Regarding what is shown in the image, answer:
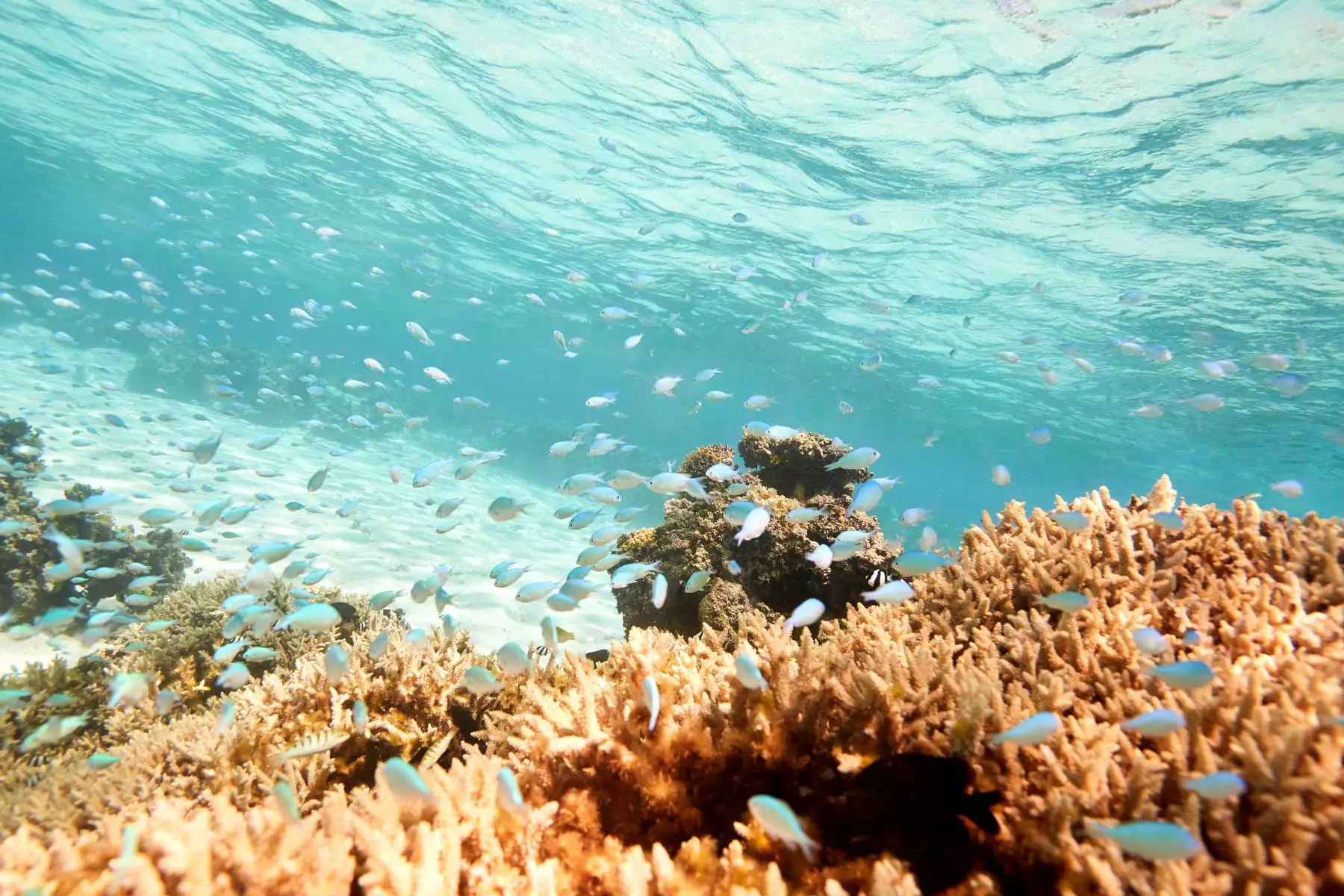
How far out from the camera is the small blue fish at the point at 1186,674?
92.6 inches

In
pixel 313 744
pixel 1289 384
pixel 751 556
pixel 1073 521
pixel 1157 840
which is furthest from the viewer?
pixel 1289 384

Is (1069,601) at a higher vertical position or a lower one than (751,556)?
higher

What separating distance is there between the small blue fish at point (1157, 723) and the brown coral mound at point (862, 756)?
0.42 feet

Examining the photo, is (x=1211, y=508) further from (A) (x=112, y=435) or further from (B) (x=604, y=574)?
(A) (x=112, y=435)

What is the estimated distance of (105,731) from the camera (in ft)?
18.5

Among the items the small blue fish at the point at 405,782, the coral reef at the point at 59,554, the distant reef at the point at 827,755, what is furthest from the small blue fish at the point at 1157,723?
the coral reef at the point at 59,554

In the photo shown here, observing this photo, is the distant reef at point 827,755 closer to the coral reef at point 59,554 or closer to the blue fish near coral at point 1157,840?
the blue fish near coral at point 1157,840

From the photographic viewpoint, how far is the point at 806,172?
17.4m

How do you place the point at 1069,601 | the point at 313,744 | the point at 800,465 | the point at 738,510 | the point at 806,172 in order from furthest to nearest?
the point at 806,172 < the point at 800,465 < the point at 738,510 < the point at 313,744 < the point at 1069,601

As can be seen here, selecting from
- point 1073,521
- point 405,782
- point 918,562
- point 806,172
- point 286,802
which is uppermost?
point 806,172

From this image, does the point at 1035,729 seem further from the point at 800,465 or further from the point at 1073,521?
the point at 800,465

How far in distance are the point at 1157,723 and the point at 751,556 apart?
4.24m

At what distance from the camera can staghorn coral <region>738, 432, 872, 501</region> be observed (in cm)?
756

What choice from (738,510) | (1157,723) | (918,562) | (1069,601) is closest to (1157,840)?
(1157,723)
